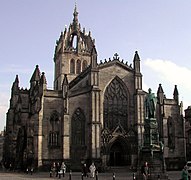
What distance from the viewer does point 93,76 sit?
46906 millimetres

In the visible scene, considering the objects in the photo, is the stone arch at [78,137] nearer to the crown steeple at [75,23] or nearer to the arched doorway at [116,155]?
the arched doorway at [116,155]

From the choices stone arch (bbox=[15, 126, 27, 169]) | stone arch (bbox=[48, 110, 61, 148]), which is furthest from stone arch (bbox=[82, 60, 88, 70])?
stone arch (bbox=[48, 110, 61, 148])

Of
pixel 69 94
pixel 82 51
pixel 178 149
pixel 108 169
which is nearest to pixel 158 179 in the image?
pixel 108 169

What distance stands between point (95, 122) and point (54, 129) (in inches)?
222

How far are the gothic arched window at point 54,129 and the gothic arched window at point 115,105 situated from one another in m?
7.28

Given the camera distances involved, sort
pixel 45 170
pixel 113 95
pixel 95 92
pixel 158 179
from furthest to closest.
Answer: pixel 113 95 → pixel 95 92 → pixel 45 170 → pixel 158 179

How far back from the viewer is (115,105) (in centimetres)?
4912

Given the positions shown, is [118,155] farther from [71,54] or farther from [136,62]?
[71,54]

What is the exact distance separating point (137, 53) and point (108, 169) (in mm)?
17993

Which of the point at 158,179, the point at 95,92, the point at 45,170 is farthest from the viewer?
the point at 95,92

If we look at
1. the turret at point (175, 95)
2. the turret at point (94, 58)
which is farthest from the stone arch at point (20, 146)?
the turret at point (175, 95)

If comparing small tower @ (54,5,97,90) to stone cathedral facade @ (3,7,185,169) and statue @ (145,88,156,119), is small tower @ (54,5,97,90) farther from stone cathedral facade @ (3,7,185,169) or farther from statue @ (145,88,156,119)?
statue @ (145,88,156,119)

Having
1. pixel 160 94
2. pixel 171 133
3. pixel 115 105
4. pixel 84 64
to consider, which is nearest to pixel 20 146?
pixel 115 105

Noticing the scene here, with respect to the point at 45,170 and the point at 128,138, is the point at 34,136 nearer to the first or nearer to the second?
the point at 45,170
